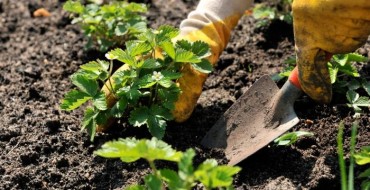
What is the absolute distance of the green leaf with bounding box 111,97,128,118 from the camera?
2814mm

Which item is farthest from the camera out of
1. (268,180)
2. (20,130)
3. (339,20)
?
(20,130)

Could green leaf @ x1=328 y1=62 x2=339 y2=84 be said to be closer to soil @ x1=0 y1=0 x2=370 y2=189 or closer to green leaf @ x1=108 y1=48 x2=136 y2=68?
soil @ x1=0 y1=0 x2=370 y2=189

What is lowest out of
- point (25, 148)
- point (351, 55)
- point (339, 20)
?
point (25, 148)

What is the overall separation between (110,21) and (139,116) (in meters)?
0.83

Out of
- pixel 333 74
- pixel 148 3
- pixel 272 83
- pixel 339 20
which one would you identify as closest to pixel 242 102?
pixel 272 83

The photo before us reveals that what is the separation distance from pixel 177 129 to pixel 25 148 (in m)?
0.65

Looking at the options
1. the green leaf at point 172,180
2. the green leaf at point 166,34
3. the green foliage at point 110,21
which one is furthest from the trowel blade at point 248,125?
the green foliage at point 110,21

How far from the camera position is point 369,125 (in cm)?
288

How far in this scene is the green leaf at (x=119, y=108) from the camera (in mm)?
2814

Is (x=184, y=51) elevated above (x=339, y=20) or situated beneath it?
situated beneath

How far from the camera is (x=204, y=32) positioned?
123 inches

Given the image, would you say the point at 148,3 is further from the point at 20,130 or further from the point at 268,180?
the point at 268,180

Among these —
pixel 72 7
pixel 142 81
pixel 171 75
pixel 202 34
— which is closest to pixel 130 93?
pixel 142 81

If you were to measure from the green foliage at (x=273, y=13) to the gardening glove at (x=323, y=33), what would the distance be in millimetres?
904
